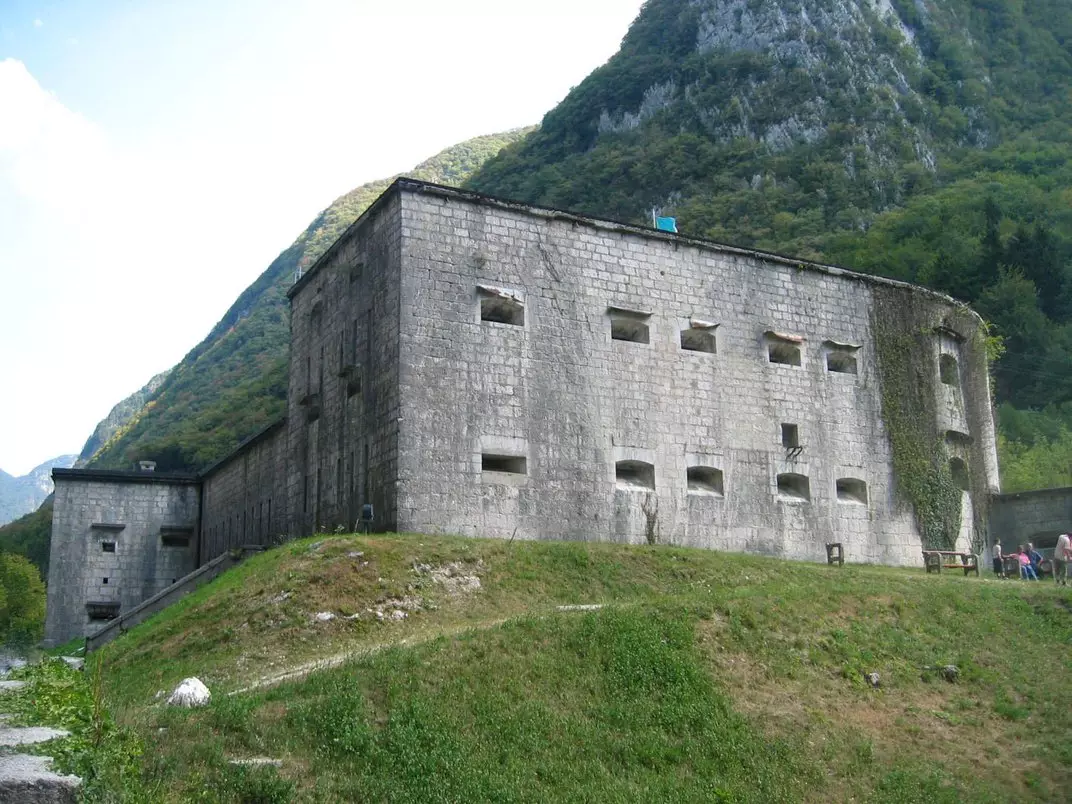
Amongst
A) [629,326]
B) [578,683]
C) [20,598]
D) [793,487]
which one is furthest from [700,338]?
[20,598]

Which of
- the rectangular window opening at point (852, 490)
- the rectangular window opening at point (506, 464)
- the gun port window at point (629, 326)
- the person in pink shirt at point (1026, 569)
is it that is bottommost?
the person in pink shirt at point (1026, 569)

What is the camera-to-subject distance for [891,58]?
211 ft

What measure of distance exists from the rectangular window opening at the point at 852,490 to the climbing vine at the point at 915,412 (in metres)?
0.90

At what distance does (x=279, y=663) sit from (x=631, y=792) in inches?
196

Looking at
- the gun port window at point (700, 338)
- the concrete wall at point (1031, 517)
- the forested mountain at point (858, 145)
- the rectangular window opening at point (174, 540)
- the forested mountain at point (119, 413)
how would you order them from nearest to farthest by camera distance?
the gun port window at point (700, 338)
the concrete wall at point (1031, 517)
the rectangular window opening at point (174, 540)
the forested mountain at point (858, 145)
the forested mountain at point (119, 413)

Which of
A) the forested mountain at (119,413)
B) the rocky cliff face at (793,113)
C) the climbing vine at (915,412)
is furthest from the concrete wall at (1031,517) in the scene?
the forested mountain at (119,413)

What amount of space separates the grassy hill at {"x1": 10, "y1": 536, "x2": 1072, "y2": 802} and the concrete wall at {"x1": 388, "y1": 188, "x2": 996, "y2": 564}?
1.64 meters

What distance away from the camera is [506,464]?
19.1 meters

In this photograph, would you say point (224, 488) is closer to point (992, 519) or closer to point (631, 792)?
point (992, 519)

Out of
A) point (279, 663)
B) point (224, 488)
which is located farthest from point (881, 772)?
point (224, 488)

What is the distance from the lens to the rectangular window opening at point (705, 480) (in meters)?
20.7

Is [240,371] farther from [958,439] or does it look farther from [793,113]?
[958,439]

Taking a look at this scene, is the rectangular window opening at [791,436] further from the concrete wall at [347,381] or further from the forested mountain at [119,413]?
the forested mountain at [119,413]

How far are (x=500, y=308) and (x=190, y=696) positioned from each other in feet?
33.9
